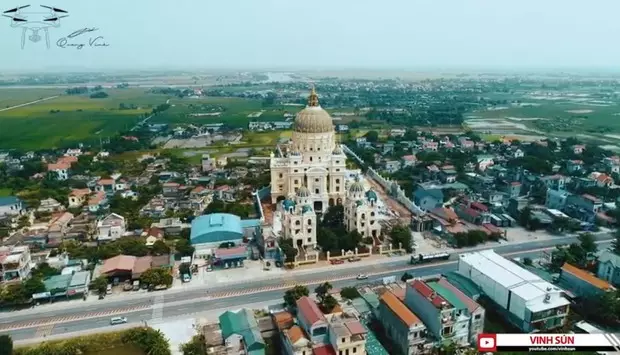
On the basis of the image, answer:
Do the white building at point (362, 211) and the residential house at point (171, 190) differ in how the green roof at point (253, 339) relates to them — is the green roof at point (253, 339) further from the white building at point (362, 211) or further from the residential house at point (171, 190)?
the residential house at point (171, 190)

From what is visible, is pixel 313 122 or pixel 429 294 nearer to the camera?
pixel 429 294

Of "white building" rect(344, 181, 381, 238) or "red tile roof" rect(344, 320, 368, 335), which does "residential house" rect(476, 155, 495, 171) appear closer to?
"white building" rect(344, 181, 381, 238)

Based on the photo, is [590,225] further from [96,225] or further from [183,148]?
[183,148]

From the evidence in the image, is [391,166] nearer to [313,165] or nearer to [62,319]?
[313,165]

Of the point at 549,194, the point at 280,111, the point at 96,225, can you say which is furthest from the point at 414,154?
the point at 280,111

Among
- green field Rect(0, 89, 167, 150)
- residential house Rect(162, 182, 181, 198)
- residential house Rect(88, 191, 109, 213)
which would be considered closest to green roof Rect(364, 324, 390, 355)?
residential house Rect(162, 182, 181, 198)

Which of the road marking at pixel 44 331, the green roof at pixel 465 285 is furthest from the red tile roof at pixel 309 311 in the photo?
the road marking at pixel 44 331

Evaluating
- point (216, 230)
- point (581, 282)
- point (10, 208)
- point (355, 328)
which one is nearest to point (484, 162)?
point (581, 282)
